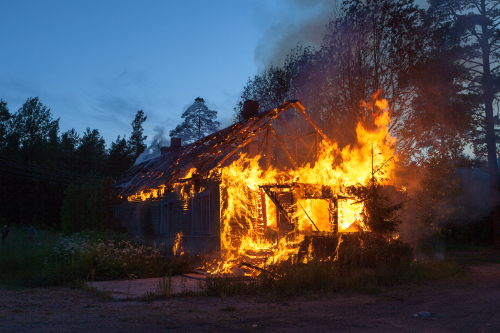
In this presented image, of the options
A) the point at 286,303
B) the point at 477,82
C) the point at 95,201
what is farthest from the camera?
the point at 477,82

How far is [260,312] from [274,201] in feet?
21.5

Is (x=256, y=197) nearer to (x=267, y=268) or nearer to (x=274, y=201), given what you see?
(x=274, y=201)

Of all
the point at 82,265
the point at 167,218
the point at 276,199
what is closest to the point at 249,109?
the point at 276,199

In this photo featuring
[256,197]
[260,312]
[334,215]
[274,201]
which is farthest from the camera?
[256,197]

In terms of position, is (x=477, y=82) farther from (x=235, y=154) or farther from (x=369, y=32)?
(x=235, y=154)

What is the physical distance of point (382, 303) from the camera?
816 centimetres

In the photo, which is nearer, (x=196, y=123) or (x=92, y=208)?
(x=92, y=208)

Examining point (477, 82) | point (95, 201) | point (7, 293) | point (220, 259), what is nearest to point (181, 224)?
point (220, 259)

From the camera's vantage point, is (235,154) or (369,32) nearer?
(235,154)

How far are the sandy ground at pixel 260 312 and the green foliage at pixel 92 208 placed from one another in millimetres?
10667

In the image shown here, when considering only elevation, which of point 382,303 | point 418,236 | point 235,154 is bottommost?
point 382,303

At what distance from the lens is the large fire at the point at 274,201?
43.8 ft

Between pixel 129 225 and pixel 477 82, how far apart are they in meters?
21.7

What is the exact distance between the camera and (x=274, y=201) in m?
13.6
